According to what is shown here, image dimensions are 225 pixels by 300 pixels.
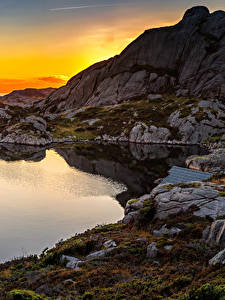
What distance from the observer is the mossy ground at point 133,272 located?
56.3 ft

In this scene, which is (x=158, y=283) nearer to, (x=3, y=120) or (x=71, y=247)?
(x=71, y=247)

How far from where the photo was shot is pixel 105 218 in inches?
1809

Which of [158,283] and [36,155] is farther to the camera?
[36,155]

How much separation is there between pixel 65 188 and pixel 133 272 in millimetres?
44775

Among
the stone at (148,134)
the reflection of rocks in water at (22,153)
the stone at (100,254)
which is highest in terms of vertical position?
the stone at (148,134)

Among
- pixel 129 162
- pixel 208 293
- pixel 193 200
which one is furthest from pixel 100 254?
pixel 129 162

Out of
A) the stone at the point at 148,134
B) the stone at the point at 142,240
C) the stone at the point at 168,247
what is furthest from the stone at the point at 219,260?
the stone at the point at 148,134

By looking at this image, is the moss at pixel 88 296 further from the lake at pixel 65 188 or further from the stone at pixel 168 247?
the lake at pixel 65 188

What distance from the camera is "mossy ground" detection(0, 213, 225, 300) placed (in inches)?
676

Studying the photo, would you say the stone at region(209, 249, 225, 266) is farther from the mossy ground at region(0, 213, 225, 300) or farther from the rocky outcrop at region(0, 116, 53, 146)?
the rocky outcrop at region(0, 116, 53, 146)

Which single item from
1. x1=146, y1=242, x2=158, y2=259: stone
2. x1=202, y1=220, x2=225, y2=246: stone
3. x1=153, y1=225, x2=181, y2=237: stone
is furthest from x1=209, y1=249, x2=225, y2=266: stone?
x1=153, y1=225, x2=181, y2=237: stone

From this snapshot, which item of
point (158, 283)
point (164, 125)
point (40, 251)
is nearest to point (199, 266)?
point (158, 283)

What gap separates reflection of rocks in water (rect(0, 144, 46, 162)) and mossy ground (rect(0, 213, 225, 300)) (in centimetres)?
7673

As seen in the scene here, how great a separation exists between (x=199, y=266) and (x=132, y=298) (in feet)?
19.3
